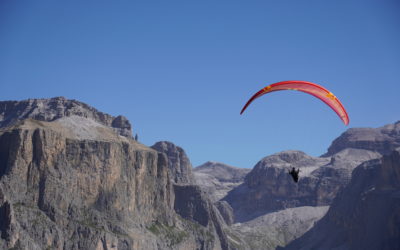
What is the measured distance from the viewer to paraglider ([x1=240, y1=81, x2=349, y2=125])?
286 ft

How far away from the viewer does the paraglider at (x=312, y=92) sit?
87.3 metres

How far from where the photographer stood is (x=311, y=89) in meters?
88.8

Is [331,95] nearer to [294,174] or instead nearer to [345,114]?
[345,114]

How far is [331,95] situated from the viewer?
8738 centimetres

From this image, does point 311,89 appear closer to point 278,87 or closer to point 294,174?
point 278,87

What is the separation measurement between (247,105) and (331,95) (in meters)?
10.2

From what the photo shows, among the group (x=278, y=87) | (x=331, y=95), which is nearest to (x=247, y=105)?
(x=278, y=87)

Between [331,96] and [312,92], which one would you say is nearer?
[331,96]

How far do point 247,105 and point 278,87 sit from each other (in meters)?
4.44

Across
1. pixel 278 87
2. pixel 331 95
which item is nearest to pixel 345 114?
pixel 331 95

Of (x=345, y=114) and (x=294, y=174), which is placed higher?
(x=345, y=114)

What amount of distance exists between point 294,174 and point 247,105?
10331mm

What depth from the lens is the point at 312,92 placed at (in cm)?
8925

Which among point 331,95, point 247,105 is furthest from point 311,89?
point 247,105
